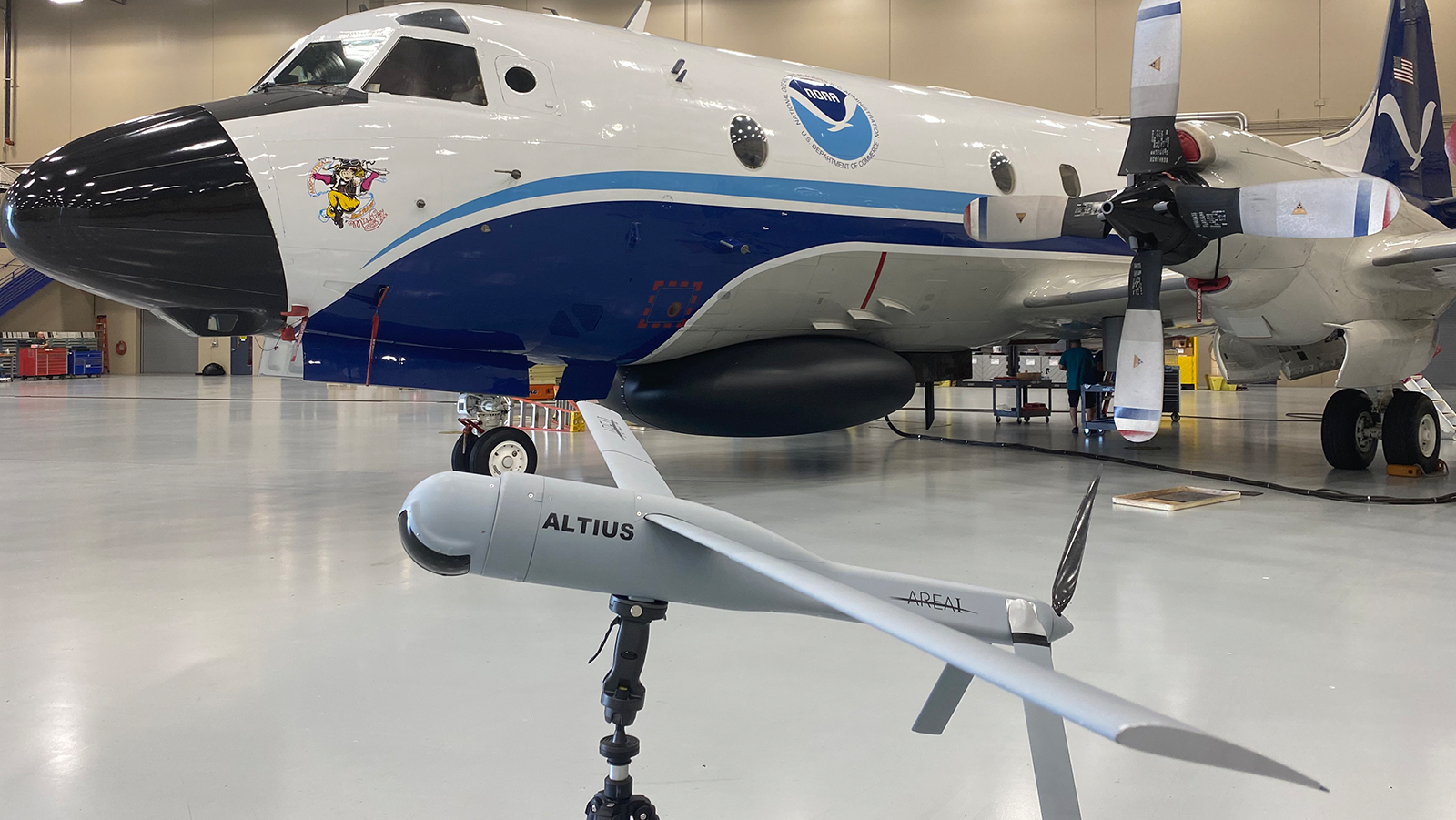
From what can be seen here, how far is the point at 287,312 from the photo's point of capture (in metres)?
5.69

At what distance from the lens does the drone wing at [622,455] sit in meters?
2.03

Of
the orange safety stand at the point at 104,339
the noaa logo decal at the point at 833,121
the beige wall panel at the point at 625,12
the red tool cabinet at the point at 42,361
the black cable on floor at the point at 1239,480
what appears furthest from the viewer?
the orange safety stand at the point at 104,339

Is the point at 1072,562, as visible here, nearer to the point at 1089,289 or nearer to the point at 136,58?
the point at 1089,289

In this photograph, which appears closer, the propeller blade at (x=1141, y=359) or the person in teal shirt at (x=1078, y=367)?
the propeller blade at (x=1141, y=359)

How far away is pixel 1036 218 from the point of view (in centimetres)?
636

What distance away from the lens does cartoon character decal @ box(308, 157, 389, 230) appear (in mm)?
5468

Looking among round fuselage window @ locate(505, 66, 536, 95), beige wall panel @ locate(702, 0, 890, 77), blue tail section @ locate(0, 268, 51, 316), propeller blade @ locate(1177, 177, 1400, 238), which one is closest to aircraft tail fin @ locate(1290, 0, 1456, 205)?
propeller blade @ locate(1177, 177, 1400, 238)

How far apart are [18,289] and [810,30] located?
27.5 meters

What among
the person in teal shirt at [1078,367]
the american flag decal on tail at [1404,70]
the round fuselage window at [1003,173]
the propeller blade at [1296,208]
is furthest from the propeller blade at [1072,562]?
the person in teal shirt at [1078,367]

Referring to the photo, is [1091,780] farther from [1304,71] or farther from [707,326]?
[1304,71]

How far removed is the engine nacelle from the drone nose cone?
18.0 feet

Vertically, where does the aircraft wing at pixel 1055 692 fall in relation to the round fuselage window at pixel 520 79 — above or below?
below

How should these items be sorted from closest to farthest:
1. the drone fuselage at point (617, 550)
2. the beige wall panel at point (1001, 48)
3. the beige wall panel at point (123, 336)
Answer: the drone fuselage at point (617, 550) → the beige wall panel at point (1001, 48) → the beige wall panel at point (123, 336)

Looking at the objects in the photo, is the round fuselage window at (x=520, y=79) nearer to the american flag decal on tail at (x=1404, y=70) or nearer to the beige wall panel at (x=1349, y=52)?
the american flag decal on tail at (x=1404, y=70)
